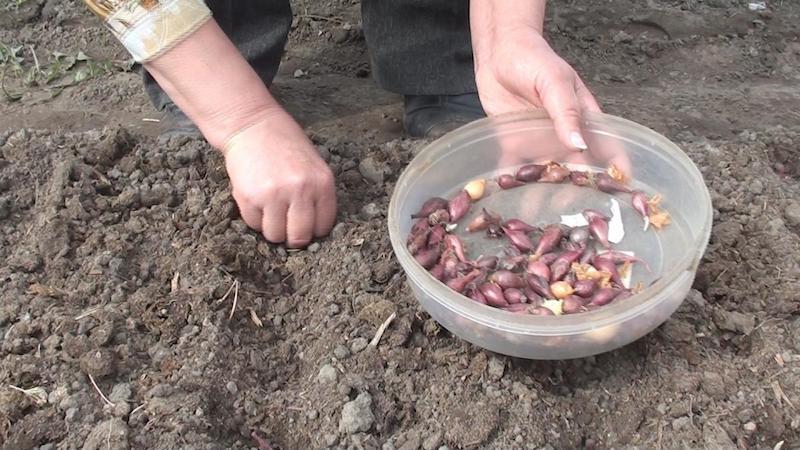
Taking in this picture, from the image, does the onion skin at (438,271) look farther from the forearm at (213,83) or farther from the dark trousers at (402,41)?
the dark trousers at (402,41)

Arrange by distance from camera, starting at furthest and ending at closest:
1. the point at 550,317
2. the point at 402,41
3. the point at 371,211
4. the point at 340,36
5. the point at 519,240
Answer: the point at 340,36, the point at 402,41, the point at 371,211, the point at 519,240, the point at 550,317

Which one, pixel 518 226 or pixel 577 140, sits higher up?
pixel 577 140

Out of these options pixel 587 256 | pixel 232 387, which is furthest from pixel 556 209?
pixel 232 387

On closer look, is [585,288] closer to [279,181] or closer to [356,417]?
A: [356,417]

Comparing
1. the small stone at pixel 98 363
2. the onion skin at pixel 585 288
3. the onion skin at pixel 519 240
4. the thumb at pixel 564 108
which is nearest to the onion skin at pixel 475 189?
the onion skin at pixel 519 240

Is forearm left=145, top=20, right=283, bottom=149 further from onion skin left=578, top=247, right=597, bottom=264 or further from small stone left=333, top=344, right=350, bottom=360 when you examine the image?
onion skin left=578, top=247, right=597, bottom=264

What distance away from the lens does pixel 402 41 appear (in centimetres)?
222

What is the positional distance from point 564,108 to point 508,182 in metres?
0.25

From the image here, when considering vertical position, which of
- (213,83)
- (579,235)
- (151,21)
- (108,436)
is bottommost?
(579,235)

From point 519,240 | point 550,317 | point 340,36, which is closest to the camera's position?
point 550,317

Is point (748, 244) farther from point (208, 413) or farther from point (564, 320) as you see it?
point (208, 413)

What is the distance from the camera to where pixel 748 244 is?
1.69 metres

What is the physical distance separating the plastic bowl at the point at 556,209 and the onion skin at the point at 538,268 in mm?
112

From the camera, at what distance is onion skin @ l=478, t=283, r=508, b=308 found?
4.61ft
